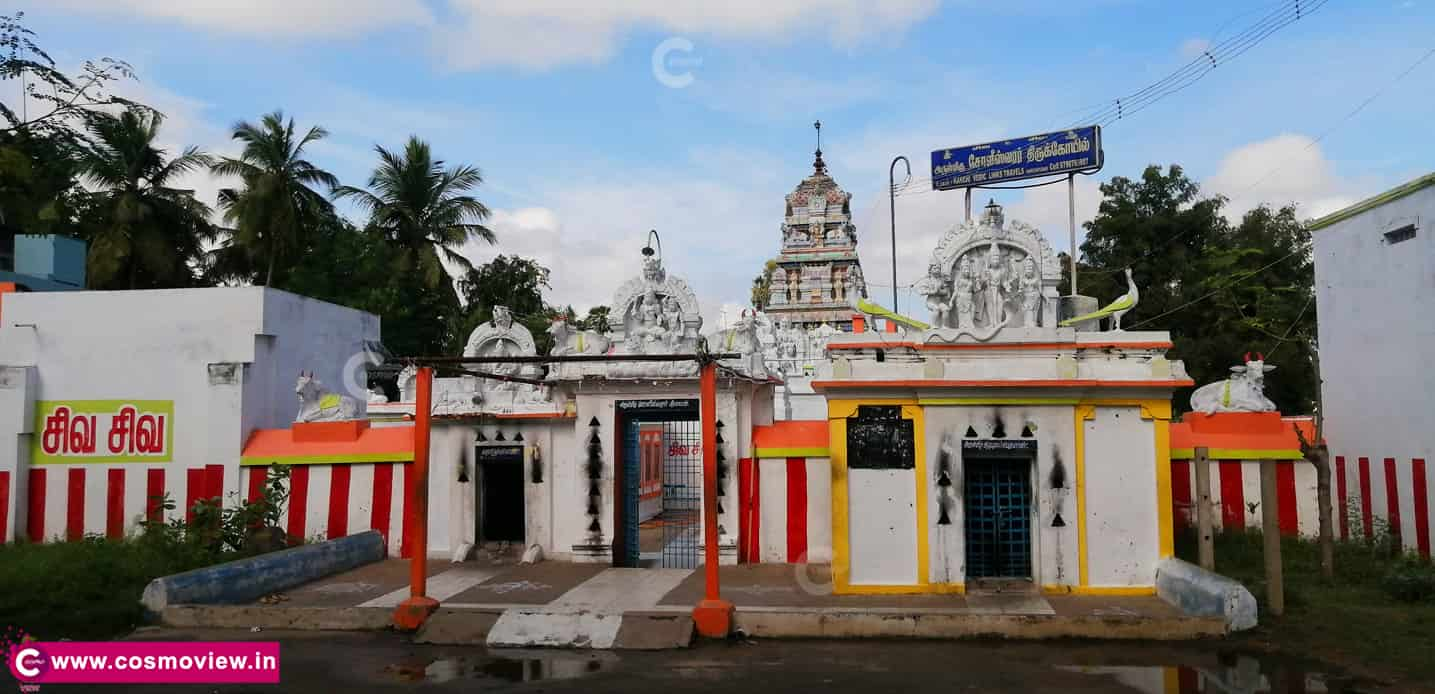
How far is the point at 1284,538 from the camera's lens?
15055 mm

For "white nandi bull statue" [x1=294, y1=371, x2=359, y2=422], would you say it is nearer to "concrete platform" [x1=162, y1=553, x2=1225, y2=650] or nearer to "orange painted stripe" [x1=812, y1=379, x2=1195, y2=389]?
"concrete platform" [x1=162, y1=553, x2=1225, y2=650]

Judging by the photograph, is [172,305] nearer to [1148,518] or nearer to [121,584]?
[121,584]

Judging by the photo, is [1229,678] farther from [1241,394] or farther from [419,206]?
[419,206]

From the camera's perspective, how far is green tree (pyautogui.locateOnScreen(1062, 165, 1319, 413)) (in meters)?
31.2

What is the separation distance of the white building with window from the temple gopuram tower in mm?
33984

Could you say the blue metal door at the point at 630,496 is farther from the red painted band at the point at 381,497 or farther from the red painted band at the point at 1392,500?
the red painted band at the point at 1392,500

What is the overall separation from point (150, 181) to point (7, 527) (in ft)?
54.3

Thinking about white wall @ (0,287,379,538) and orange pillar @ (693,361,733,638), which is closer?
orange pillar @ (693,361,733,638)

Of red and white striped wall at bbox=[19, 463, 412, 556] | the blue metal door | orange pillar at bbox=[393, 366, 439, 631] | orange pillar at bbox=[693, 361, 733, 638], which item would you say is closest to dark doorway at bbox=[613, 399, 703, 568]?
the blue metal door

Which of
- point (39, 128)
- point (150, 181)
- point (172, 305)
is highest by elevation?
point (150, 181)

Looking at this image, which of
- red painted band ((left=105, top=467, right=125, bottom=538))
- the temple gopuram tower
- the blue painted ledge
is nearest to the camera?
the blue painted ledge

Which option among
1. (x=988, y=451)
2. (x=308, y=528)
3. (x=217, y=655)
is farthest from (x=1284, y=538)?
(x=308, y=528)

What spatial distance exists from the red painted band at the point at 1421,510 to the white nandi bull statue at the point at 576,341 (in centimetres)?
1209

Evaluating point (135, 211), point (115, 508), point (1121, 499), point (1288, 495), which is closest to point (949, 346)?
point (1121, 499)
